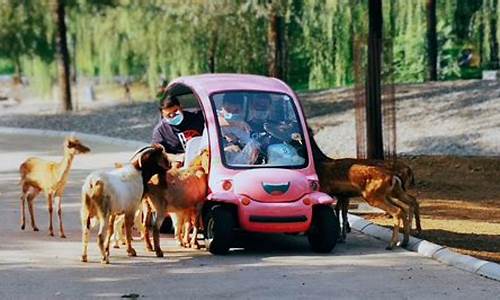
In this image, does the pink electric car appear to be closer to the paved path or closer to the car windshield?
the car windshield

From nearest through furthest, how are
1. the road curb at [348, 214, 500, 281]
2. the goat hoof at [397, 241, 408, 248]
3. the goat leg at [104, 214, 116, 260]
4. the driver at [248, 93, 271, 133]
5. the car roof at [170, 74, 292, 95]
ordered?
the road curb at [348, 214, 500, 281]
the goat leg at [104, 214, 116, 260]
the goat hoof at [397, 241, 408, 248]
the driver at [248, 93, 271, 133]
the car roof at [170, 74, 292, 95]

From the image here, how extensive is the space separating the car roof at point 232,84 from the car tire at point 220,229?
154 cm

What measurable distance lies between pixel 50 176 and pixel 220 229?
2639 mm

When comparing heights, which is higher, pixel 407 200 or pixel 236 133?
pixel 236 133

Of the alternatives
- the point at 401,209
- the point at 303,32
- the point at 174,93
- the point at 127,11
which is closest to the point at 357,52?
the point at 174,93

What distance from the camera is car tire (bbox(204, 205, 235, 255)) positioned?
11258 mm

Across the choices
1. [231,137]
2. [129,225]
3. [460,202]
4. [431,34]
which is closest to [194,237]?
[129,225]

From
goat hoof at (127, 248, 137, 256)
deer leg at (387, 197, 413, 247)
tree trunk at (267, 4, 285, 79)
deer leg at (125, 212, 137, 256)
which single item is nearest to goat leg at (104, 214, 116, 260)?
deer leg at (125, 212, 137, 256)

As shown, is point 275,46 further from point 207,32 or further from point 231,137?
point 231,137

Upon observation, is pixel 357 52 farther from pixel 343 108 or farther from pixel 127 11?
pixel 127 11

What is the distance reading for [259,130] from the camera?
39.7 feet

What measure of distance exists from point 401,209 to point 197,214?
2.20 meters

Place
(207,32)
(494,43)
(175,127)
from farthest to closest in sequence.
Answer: (494,43) < (207,32) < (175,127)

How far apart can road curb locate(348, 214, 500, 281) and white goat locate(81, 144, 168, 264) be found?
2747 millimetres
